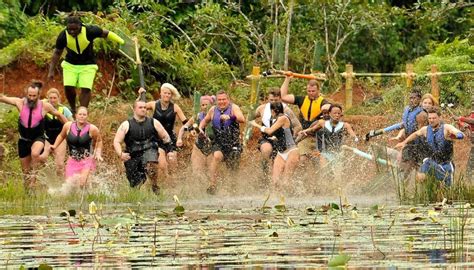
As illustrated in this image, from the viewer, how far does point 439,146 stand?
751 inches

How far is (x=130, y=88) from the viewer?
24703mm

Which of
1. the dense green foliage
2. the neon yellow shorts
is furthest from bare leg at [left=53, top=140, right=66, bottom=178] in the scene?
the dense green foliage

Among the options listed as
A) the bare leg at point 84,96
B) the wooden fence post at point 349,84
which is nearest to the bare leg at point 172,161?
the bare leg at point 84,96

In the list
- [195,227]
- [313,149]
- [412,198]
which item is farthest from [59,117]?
[195,227]

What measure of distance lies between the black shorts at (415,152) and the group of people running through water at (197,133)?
13 mm

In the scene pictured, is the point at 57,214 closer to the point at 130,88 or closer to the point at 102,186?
the point at 102,186

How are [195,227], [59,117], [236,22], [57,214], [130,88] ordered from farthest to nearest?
1. [236,22]
2. [130,88]
3. [59,117]
4. [57,214]
5. [195,227]

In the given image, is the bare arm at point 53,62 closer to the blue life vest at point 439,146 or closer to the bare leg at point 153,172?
the bare leg at point 153,172

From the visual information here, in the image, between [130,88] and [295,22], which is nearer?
[130,88]

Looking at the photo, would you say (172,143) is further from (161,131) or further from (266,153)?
(266,153)

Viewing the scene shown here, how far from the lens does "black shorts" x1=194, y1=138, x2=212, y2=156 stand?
2069cm

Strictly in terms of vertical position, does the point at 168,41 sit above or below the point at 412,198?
above

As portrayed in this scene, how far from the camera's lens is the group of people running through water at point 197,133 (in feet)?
63.7

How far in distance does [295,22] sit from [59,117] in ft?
27.9
